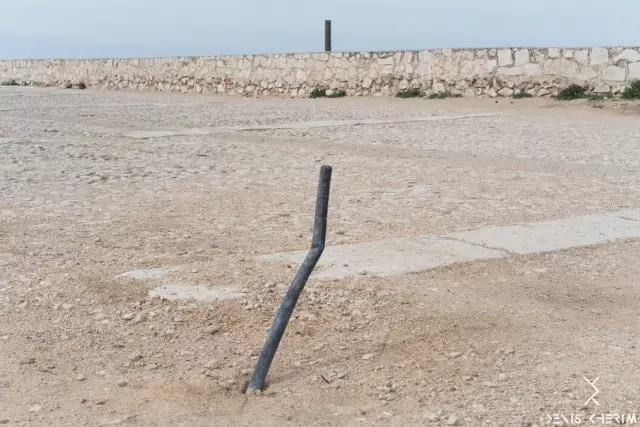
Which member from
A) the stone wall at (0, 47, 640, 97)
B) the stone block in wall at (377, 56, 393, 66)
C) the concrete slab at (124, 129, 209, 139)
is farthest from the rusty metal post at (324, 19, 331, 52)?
the concrete slab at (124, 129, 209, 139)

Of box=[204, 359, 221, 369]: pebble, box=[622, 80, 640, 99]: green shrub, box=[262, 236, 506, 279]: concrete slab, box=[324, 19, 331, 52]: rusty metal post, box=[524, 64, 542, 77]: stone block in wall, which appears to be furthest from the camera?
box=[324, 19, 331, 52]: rusty metal post

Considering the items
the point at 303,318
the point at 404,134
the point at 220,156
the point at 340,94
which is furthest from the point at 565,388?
the point at 340,94

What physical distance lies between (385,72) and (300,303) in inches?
540

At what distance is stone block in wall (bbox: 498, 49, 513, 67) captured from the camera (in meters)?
14.7

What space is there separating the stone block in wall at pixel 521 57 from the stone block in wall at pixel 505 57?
0.10 meters

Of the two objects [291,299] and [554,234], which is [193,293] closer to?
[291,299]

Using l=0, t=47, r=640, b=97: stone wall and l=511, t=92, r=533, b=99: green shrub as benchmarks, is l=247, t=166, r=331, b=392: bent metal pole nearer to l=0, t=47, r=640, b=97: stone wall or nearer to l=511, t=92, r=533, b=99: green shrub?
l=0, t=47, r=640, b=97: stone wall

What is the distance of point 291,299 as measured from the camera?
9.02 ft

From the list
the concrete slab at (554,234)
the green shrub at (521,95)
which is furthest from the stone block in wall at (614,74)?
the concrete slab at (554,234)

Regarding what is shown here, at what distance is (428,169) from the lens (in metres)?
6.98

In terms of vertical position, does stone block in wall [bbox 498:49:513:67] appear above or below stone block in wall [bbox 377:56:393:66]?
above

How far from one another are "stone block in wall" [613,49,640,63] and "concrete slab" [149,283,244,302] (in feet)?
37.0

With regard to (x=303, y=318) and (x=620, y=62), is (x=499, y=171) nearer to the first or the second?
(x=303, y=318)

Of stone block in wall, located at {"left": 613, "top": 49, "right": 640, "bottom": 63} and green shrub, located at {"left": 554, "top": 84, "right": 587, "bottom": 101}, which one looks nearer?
stone block in wall, located at {"left": 613, "top": 49, "right": 640, "bottom": 63}
